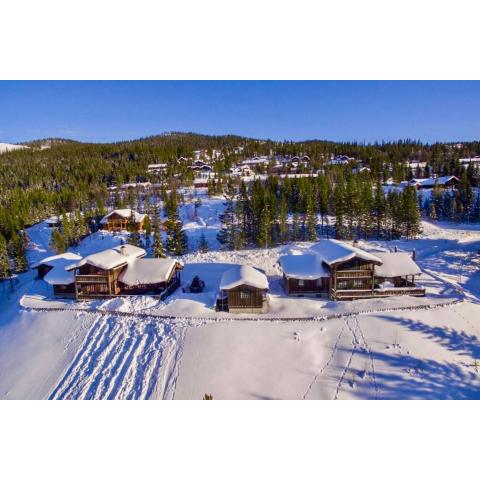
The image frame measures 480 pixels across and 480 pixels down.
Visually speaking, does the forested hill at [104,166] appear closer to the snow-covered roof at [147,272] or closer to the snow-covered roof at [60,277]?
the snow-covered roof at [60,277]

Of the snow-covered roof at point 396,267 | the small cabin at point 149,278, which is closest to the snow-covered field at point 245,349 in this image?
the small cabin at point 149,278

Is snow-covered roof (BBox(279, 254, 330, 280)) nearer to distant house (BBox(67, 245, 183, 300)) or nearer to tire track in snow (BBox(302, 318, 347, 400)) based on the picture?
tire track in snow (BBox(302, 318, 347, 400))

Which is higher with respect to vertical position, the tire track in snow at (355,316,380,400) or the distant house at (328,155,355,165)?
the distant house at (328,155,355,165)

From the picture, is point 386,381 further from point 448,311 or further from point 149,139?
point 149,139

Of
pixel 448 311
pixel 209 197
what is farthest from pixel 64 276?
pixel 209 197

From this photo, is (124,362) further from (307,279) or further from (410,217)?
(410,217)

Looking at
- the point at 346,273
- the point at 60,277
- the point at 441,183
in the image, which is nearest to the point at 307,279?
the point at 346,273

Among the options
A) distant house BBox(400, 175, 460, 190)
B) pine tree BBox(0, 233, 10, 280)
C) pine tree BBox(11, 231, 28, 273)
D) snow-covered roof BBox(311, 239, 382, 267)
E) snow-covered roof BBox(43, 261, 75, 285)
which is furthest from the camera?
distant house BBox(400, 175, 460, 190)

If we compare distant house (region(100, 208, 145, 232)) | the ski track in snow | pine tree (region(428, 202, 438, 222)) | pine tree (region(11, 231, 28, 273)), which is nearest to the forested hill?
pine tree (region(11, 231, 28, 273))
